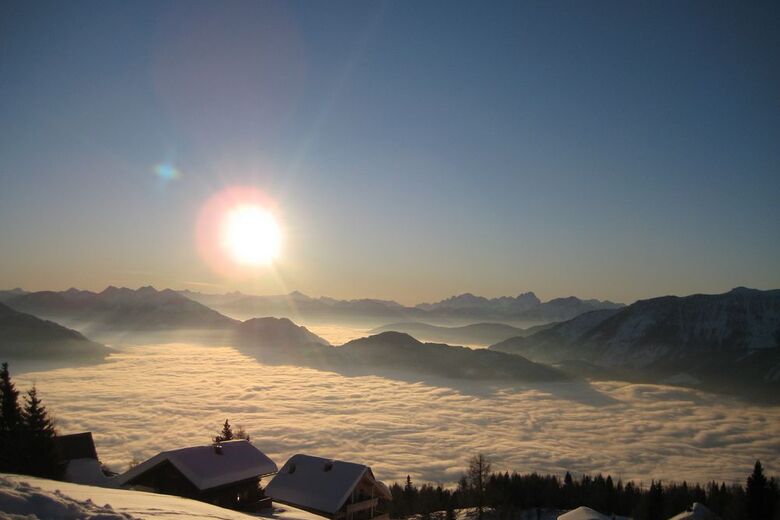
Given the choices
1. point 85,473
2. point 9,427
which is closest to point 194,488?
point 85,473

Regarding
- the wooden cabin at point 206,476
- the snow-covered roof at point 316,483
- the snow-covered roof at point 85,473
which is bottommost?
the snow-covered roof at point 85,473

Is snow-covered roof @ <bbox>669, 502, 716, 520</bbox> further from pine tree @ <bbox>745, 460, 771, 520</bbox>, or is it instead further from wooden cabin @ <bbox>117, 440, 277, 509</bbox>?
wooden cabin @ <bbox>117, 440, 277, 509</bbox>

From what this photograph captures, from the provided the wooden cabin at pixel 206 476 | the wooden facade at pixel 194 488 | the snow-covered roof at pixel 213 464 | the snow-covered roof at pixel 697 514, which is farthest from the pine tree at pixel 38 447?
the snow-covered roof at pixel 697 514

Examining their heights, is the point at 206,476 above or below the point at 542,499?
above

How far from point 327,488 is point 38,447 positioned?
23923mm

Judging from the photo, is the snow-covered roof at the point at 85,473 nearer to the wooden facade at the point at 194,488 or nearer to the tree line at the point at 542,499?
the wooden facade at the point at 194,488

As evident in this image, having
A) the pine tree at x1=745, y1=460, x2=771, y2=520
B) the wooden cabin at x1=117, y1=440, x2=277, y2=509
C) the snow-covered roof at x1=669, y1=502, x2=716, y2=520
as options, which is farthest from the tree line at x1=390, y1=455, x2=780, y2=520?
the wooden cabin at x1=117, y1=440, x2=277, y2=509

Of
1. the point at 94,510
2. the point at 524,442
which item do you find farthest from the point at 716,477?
the point at 94,510

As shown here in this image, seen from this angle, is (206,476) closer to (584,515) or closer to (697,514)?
(584,515)

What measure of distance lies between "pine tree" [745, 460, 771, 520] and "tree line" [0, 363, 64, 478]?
260ft

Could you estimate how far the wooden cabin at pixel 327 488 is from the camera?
117ft

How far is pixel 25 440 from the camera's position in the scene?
37562 millimetres

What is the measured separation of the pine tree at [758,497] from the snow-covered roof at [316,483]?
179ft

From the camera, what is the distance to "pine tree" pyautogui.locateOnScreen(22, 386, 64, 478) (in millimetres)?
37250
